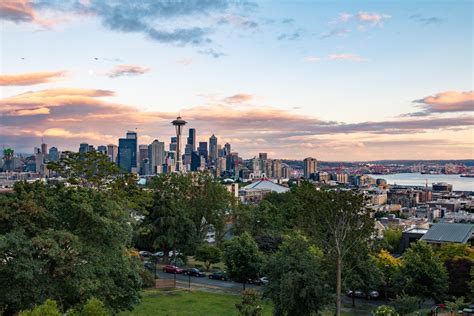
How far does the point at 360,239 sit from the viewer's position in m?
25.1

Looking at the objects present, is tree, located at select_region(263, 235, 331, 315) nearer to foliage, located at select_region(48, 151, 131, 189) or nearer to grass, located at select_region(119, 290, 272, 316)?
grass, located at select_region(119, 290, 272, 316)

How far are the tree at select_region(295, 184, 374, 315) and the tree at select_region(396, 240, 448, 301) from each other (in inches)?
205

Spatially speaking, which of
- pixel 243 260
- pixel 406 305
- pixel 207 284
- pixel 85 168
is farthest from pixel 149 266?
pixel 406 305

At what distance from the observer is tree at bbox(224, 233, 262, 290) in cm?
3359

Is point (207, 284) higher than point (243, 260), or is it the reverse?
point (243, 260)

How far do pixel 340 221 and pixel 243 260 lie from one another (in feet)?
35.9

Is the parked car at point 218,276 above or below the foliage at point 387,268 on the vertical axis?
below

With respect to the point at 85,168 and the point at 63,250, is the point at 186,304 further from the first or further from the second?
the point at 63,250

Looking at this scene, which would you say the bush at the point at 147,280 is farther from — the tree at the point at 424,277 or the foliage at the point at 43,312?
the foliage at the point at 43,312

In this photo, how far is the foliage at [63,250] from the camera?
18875mm

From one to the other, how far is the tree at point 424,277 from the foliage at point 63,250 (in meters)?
15.8

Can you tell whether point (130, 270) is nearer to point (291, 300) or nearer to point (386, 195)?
point (291, 300)

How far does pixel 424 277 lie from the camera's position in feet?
93.5

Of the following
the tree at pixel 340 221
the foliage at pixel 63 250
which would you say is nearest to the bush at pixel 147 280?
the foliage at pixel 63 250
